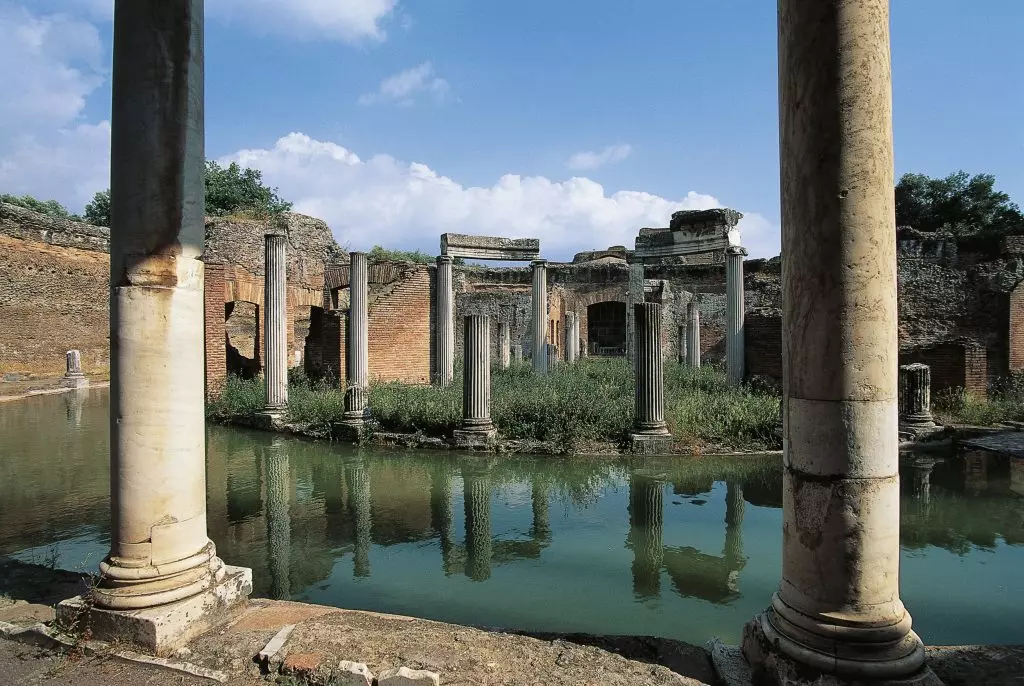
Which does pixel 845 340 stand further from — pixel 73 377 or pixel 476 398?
pixel 73 377

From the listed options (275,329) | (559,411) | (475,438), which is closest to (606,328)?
(559,411)

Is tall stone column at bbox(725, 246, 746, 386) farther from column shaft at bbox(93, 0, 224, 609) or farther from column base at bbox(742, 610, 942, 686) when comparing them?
column shaft at bbox(93, 0, 224, 609)

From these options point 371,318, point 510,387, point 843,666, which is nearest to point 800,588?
point 843,666

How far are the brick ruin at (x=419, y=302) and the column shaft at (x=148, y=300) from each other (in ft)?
37.0

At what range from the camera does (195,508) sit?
3.09 metres

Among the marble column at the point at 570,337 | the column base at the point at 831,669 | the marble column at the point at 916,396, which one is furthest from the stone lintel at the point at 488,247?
the column base at the point at 831,669

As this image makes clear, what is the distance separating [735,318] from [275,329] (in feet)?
33.2

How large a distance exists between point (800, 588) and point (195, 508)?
2.90 metres

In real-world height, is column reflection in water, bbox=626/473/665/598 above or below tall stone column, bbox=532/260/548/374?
below

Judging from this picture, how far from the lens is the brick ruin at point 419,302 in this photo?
13.0 m

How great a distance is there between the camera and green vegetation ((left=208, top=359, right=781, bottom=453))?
934 cm

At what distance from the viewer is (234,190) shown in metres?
32.9

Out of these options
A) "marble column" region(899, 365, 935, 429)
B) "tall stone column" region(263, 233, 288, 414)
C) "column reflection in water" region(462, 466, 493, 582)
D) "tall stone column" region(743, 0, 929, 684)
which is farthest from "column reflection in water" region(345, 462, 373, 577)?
"marble column" region(899, 365, 935, 429)

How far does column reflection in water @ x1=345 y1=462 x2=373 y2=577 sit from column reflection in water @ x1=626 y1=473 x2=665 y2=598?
210 cm
